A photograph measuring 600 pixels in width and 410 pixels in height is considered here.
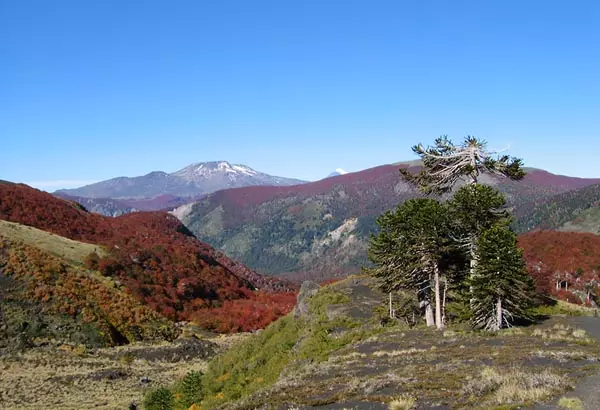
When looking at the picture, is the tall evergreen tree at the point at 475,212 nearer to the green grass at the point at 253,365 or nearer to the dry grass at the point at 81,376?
the green grass at the point at 253,365

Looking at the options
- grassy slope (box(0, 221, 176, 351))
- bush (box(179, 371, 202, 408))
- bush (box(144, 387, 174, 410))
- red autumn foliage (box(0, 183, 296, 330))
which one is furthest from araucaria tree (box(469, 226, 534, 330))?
red autumn foliage (box(0, 183, 296, 330))

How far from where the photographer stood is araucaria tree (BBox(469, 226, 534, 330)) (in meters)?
26.6

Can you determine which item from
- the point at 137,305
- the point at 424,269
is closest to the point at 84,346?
the point at 137,305

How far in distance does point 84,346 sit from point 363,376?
60325 millimetres

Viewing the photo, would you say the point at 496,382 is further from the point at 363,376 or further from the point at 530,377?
the point at 363,376

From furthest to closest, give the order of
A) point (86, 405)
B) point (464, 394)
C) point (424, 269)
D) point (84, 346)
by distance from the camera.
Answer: point (84, 346)
point (86, 405)
point (424, 269)
point (464, 394)

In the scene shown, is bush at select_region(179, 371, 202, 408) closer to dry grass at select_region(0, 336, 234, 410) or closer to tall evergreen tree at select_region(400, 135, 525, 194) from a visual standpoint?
dry grass at select_region(0, 336, 234, 410)

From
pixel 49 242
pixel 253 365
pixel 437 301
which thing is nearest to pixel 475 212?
pixel 437 301

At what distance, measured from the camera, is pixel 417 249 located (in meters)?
32.3

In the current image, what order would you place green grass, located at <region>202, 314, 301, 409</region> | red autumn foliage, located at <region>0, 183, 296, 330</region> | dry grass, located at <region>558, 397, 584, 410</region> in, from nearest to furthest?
1. dry grass, located at <region>558, 397, 584, 410</region>
2. green grass, located at <region>202, 314, 301, 409</region>
3. red autumn foliage, located at <region>0, 183, 296, 330</region>

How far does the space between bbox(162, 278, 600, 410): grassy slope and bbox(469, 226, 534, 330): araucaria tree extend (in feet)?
4.58

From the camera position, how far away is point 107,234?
12862 centimetres

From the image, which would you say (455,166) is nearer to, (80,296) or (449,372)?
(449,372)

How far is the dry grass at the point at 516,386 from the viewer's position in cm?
1211
